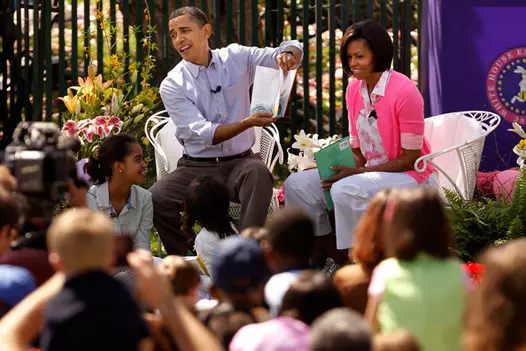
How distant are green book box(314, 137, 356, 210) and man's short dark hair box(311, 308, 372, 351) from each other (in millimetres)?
3170

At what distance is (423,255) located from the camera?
393 cm

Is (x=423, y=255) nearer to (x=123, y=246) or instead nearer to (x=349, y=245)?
(x=123, y=246)

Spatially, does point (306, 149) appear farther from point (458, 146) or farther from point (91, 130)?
point (91, 130)

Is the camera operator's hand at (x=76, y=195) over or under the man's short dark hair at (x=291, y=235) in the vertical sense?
over

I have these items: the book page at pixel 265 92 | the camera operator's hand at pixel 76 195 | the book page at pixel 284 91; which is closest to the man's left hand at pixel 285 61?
the book page at pixel 284 91

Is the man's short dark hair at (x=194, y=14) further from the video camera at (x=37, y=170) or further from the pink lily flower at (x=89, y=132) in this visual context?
the video camera at (x=37, y=170)

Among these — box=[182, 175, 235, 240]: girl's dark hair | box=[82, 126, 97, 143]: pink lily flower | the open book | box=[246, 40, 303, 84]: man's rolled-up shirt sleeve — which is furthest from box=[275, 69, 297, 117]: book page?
box=[82, 126, 97, 143]: pink lily flower

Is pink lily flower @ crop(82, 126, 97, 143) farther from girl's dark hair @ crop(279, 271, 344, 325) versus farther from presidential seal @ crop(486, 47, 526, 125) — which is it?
girl's dark hair @ crop(279, 271, 344, 325)

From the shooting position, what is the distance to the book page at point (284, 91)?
641cm

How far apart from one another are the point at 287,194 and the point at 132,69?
1.87 meters

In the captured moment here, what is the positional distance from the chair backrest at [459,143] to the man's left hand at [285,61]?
35.2 inches

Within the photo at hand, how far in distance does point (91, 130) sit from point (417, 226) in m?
3.34

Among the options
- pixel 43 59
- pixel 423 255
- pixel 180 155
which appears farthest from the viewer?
pixel 43 59

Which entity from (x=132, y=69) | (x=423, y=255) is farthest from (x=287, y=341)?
(x=132, y=69)
